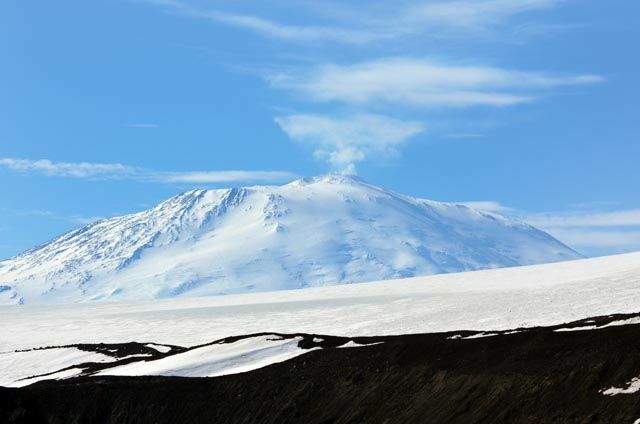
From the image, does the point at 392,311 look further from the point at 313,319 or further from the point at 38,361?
the point at 38,361

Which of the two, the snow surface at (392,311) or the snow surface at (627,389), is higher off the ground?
the snow surface at (392,311)

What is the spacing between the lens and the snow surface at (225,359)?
189 feet

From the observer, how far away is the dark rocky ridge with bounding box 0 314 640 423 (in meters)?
35.7

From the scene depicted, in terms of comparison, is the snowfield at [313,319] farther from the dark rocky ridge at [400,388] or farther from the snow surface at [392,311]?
the dark rocky ridge at [400,388]

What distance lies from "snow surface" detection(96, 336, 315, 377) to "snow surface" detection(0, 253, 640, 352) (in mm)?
12792

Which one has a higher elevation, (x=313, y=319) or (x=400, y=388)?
(x=313, y=319)

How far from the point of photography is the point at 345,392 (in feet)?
153

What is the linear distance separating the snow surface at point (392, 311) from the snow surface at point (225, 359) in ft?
42.0

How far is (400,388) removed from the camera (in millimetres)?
44594

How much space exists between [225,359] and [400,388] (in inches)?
692

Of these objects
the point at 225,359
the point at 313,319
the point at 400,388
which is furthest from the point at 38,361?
the point at 400,388

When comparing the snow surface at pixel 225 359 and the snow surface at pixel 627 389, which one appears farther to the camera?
the snow surface at pixel 225 359

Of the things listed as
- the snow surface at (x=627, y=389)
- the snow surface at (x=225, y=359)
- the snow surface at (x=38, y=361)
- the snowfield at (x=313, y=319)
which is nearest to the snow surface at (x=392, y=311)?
the snowfield at (x=313, y=319)

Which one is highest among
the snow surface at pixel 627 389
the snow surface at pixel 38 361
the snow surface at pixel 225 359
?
the snow surface at pixel 38 361
